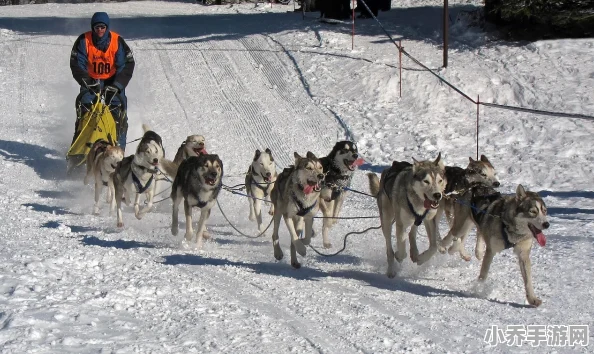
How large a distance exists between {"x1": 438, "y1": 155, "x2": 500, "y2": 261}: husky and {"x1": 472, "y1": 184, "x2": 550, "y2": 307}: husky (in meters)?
0.38

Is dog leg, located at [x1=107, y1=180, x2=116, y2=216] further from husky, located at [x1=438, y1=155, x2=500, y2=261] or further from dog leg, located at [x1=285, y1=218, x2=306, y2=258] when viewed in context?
husky, located at [x1=438, y1=155, x2=500, y2=261]

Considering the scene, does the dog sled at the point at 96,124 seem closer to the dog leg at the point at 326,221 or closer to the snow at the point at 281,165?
the snow at the point at 281,165

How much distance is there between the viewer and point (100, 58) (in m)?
9.73

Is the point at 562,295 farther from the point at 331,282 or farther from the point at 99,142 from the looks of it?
the point at 99,142

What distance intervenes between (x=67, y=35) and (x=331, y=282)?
1469 centimetres

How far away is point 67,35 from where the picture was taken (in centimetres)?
1906

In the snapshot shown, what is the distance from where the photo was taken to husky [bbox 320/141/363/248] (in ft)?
24.4

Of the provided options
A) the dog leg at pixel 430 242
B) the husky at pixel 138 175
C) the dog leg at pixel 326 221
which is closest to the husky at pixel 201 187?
the husky at pixel 138 175

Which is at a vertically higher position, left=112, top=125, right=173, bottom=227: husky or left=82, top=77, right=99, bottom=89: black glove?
left=82, top=77, right=99, bottom=89: black glove

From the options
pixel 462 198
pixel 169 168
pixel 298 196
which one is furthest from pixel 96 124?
pixel 462 198

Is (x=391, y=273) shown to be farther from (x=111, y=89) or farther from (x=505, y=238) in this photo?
(x=111, y=89)

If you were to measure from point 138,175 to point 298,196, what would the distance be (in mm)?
1984

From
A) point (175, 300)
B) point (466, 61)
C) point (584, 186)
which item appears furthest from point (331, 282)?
point (466, 61)

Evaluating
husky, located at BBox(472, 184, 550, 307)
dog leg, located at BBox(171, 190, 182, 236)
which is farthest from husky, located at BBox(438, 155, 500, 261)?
dog leg, located at BBox(171, 190, 182, 236)
